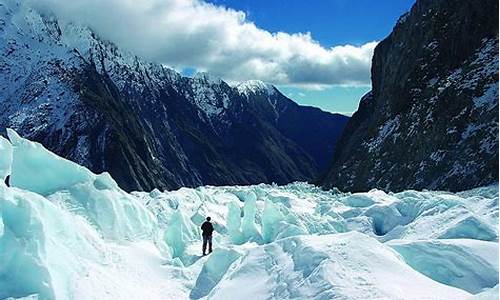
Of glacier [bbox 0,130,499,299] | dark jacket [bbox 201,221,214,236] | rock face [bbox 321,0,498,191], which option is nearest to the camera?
glacier [bbox 0,130,499,299]

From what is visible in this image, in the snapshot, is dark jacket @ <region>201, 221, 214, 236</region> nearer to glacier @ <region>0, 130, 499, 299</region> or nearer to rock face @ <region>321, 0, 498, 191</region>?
A: glacier @ <region>0, 130, 499, 299</region>

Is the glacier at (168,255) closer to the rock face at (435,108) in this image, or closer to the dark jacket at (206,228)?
the dark jacket at (206,228)

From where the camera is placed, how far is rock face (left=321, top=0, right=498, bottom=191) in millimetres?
61344

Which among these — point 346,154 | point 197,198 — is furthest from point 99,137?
point 197,198

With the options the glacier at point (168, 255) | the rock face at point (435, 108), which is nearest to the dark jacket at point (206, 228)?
the glacier at point (168, 255)

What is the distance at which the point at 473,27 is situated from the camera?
78.0 meters

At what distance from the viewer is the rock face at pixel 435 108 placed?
61344 mm

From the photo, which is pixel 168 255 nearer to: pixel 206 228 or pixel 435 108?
pixel 206 228

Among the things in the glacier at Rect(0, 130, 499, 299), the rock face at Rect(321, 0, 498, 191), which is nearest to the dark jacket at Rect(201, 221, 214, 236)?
the glacier at Rect(0, 130, 499, 299)

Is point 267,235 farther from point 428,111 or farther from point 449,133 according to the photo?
point 428,111

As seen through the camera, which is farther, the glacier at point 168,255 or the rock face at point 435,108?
the rock face at point 435,108

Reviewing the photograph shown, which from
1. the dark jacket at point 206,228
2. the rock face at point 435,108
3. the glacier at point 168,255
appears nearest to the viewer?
the glacier at point 168,255

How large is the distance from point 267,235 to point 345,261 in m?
14.6

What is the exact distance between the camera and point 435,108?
75500 millimetres
